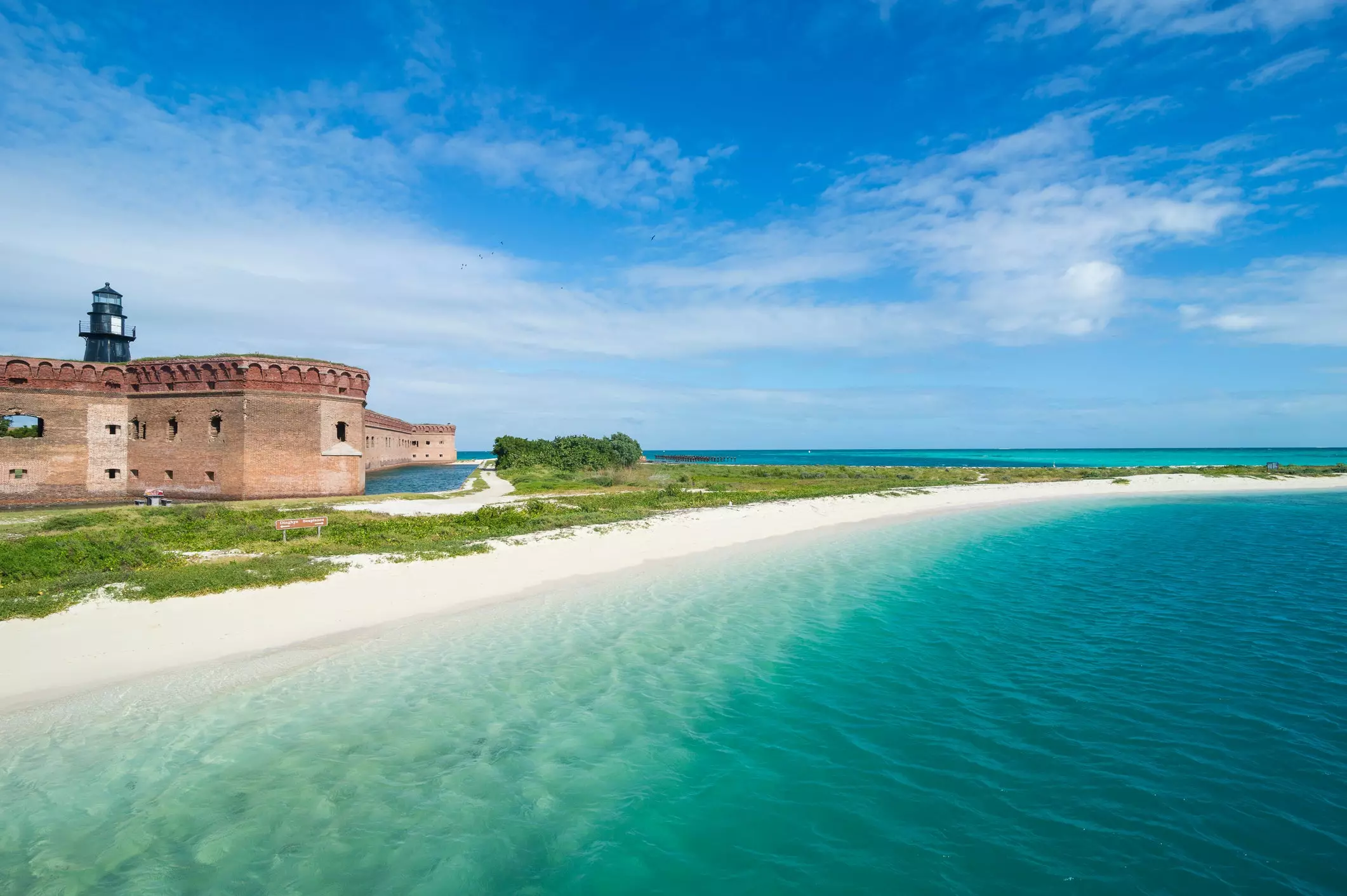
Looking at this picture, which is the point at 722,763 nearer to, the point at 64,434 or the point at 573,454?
the point at 64,434

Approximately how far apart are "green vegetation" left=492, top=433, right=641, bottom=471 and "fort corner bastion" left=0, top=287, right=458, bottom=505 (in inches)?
816

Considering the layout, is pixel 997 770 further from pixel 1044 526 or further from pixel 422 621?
pixel 1044 526

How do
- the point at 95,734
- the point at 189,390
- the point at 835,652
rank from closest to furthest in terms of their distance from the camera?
the point at 95,734 < the point at 835,652 < the point at 189,390

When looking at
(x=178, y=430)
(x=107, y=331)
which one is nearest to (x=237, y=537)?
(x=178, y=430)

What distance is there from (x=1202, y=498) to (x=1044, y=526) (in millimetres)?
23564

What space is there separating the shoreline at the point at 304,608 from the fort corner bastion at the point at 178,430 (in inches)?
719

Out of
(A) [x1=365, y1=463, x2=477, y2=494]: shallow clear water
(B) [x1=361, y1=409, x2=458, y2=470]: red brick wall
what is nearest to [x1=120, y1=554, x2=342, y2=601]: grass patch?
(A) [x1=365, y1=463, x2=477, y2=494]: shallow clear water

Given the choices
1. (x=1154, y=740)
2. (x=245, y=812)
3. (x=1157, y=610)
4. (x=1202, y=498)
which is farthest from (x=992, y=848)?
(x=1202, y=498)

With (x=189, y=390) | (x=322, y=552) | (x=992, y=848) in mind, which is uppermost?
(x=189, y=390)

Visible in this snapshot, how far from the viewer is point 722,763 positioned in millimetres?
6824

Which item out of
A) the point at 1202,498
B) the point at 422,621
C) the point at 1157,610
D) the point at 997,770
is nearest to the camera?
the point at 997,770

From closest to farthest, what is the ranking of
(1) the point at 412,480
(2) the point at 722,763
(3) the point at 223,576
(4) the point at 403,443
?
(2) the point at 722,763
(3) the point at 223,576
(1) the point at 412,480
(4) the point at 403,443

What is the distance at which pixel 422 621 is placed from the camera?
1144 cm

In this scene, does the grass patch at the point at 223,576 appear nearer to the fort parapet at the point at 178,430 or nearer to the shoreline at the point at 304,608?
the shoreline at the point at 304,608
